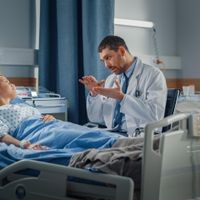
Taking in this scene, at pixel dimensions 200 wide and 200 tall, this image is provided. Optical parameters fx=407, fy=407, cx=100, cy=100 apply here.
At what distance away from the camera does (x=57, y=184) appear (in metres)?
1.62

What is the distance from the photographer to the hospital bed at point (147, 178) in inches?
60.0

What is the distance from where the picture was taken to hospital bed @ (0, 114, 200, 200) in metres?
1.52

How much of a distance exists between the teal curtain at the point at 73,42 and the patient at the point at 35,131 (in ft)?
2.57

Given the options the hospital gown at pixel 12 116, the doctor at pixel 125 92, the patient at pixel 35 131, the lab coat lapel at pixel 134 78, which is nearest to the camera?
the patient at pixel 35 131

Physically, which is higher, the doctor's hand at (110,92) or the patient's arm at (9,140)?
the doctor's hand at (110,92)

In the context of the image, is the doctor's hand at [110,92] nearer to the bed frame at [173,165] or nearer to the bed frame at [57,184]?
the bed frame at [173,165]

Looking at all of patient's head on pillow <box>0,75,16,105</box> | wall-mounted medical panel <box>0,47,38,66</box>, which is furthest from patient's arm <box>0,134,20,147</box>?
wall-mounted medical panel <box>0,47,38,66</box>

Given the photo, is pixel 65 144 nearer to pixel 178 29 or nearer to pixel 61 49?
pixel 61 49

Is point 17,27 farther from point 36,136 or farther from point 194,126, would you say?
point 194,126

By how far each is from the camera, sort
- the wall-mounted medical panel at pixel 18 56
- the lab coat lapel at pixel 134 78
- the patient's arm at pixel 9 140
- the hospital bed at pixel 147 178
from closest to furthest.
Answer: the hospital bed at pixel 147 178
the patient's arm at pixel 9 140
the lab coat lapel at pixel 134 78
the wall-mounted medical panel at pixel 18 56

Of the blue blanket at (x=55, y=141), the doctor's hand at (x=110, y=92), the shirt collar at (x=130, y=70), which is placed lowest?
the blue blanket at (x=55, y=141)

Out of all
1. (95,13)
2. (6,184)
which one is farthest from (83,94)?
(6,184)

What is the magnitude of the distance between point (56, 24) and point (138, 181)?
2.27 m

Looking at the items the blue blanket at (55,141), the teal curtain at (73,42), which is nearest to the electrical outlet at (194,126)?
the blue blanket at (55,141)
